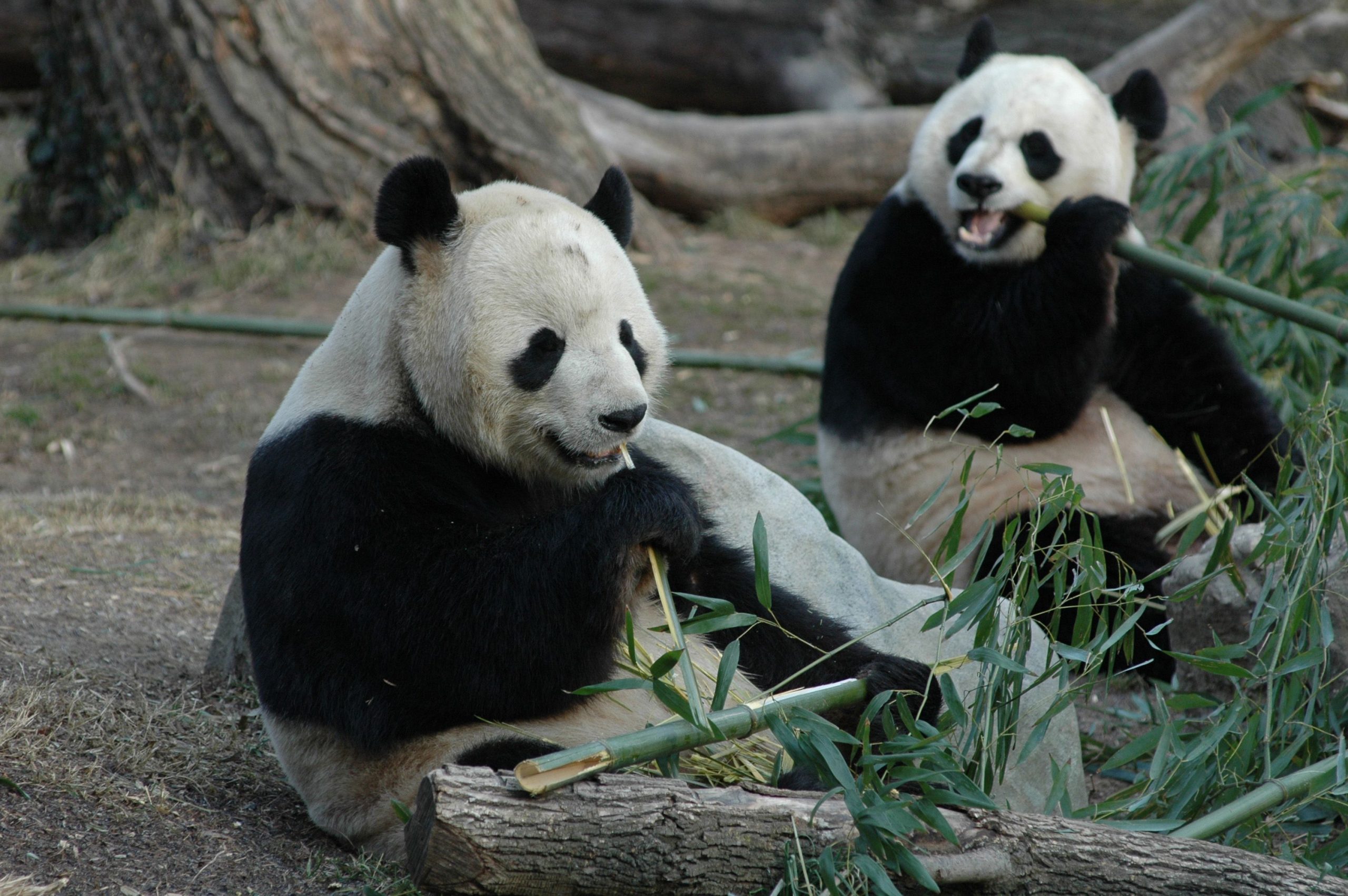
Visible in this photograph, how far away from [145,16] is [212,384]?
2405 mm

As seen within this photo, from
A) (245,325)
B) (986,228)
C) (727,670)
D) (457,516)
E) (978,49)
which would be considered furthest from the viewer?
(245,325)

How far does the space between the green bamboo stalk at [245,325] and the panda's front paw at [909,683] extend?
12.4 feet

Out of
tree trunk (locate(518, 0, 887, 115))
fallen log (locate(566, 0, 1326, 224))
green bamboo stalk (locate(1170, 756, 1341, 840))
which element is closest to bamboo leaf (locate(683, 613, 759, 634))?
green bamboo stalk (locate(1170, 756, 1341, 840))

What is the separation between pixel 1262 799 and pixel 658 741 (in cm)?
123

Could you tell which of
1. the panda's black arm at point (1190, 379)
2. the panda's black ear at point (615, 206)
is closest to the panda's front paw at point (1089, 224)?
the panda's black arm at point (1190, 379)

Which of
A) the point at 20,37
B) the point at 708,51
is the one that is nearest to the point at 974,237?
the point at 708,51

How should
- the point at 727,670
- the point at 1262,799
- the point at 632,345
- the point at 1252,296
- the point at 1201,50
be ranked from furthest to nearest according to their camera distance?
1. the point at 1201,50
2. the point at 1252,296
3. the point at 632,345
4. the point at 1262,799
5. the point at 727,670

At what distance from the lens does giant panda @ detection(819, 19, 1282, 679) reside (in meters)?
4.45

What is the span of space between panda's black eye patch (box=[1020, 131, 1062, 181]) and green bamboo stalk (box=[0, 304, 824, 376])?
1958 mm

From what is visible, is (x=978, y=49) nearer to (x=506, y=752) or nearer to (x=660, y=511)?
(x=660, y=511)

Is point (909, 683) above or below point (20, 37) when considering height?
above

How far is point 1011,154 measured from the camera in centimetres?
457

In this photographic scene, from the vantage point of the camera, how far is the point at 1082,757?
12.0 feet

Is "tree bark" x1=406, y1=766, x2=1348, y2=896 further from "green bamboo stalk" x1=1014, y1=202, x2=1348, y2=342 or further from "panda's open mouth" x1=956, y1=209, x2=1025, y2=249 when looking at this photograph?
"panda's open mouth" x1=956, y1=209, x2=1025, y2=249
